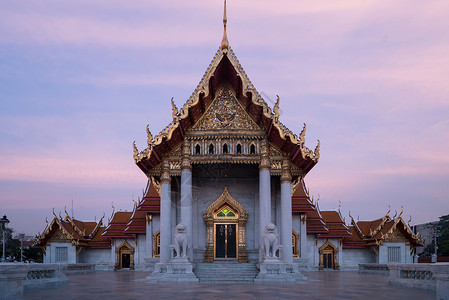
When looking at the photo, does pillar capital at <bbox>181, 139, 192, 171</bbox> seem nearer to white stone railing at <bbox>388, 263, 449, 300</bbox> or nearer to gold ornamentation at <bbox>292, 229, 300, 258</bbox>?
white stone railing at <bbox>388, 263, 449, 300</bbox>

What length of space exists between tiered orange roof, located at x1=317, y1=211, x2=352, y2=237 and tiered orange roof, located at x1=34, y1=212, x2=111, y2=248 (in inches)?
628

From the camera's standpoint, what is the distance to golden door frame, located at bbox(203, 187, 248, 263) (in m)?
21.6

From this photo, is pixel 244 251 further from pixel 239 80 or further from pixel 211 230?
pixel 239 80

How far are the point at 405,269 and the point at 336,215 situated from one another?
21.3 m

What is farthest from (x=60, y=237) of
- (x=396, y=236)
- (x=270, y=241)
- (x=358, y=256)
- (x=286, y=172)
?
(x=396, y=236)

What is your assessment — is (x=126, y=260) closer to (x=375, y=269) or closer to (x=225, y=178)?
(x=225, y=178)

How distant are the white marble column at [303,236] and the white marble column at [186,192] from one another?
12456 millimetres

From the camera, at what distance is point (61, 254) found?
33.4m

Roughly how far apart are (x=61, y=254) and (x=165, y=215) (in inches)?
657

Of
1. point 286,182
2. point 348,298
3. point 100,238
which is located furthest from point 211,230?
point 100,238

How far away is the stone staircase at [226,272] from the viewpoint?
18.5 meters

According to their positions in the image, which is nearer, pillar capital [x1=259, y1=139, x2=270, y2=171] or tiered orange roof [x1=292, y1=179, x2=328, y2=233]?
pillar capital [x1=259, y1=139, x2=270, y2=171]

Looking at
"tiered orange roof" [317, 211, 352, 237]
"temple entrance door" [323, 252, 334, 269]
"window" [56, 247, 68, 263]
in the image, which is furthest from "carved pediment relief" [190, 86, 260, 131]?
"window" [56, 247, 68, 263]

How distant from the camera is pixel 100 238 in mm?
35062
